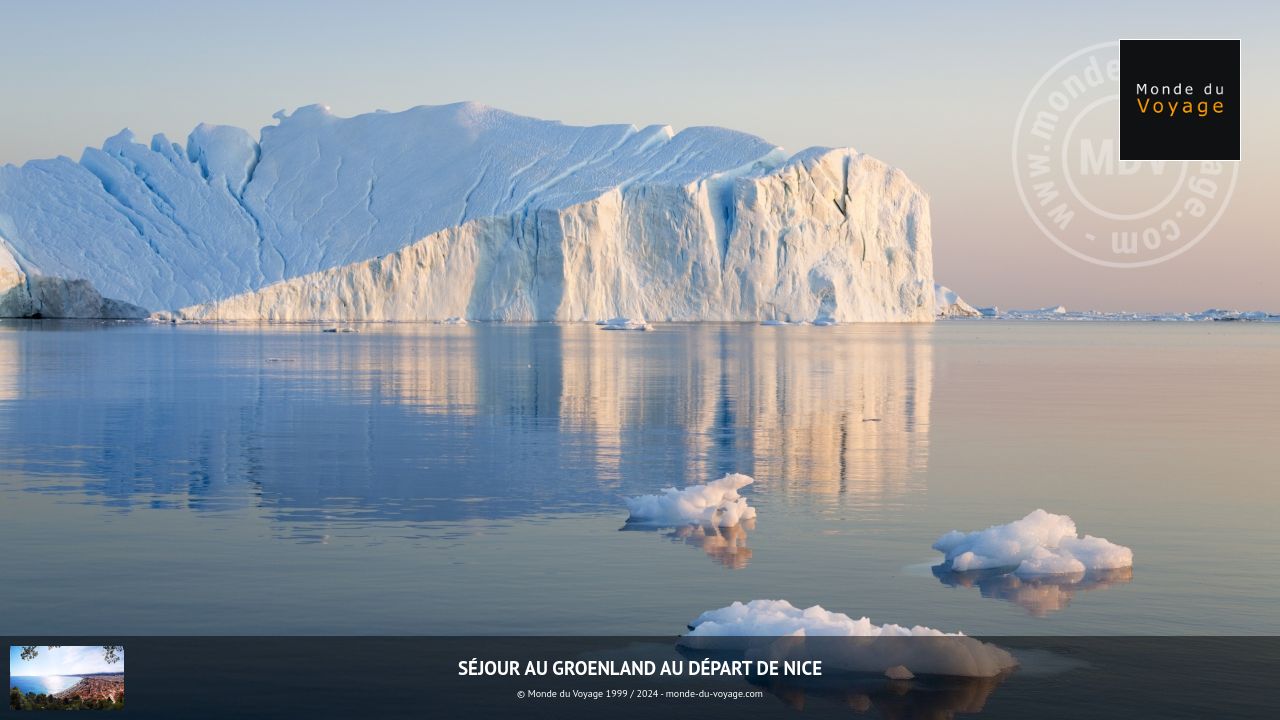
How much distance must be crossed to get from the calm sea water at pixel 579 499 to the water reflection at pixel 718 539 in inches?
1.5

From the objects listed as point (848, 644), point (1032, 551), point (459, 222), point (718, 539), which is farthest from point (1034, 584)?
point (459, 222)

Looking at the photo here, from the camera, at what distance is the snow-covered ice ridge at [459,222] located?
5825cm

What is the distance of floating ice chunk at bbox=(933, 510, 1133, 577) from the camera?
790cm

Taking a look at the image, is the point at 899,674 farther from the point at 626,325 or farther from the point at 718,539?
the point at 626,325

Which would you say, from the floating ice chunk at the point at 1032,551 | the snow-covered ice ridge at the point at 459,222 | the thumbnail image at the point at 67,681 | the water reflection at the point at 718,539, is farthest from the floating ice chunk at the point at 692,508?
the snow-covered ice ridge at the point at 459,222

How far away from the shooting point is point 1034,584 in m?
7.71

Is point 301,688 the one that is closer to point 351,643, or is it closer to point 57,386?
point 351,643

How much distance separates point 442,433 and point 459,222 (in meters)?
46.6

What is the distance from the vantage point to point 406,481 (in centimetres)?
1130

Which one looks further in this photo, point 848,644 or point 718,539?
point 718,539

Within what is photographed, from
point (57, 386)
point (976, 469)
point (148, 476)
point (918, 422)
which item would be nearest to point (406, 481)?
point (148, 476)

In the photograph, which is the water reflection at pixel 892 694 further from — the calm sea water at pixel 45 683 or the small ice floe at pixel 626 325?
the small ice floe at pixel 626 325

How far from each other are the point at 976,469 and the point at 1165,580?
490 centimetres

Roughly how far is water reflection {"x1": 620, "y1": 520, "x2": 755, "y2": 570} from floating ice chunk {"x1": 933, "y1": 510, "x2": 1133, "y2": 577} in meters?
1.21
